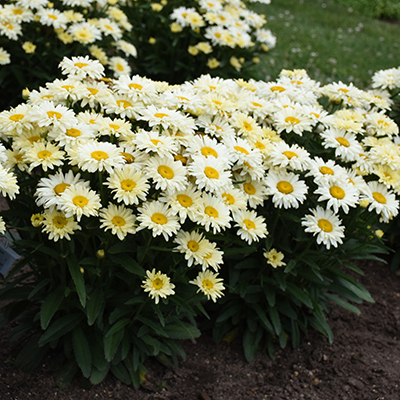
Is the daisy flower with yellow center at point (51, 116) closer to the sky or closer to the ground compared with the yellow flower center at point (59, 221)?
closer to the sky

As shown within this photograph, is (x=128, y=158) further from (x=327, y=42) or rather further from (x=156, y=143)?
(x=327, y=42)

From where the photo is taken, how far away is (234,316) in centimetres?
280

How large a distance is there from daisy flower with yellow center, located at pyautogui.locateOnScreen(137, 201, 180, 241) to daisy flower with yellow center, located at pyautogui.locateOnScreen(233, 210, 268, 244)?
0.38 meters

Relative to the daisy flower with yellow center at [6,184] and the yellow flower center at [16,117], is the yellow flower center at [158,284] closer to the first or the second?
the daisy flower with yellow center at [6,184]

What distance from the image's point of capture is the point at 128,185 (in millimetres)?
1876

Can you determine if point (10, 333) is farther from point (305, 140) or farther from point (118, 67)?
point (118, 67)

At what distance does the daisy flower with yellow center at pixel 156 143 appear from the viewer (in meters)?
1.90

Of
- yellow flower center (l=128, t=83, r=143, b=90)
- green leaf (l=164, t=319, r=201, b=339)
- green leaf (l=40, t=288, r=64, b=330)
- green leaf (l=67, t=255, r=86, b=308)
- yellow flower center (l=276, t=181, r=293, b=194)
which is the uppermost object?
yellow flower center (l=128, t=83, r=143, b=90)

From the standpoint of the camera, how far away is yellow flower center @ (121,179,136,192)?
1.86m

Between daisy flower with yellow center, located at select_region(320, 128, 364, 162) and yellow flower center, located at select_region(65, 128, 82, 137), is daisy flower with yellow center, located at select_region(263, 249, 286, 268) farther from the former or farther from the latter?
yellow flower center, located at select_region(65, 128, 82, 137)

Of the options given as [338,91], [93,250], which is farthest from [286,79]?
[93,250]

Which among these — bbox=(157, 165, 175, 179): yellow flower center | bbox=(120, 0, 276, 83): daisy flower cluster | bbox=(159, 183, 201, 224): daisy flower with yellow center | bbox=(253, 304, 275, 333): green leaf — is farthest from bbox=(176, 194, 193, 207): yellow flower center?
bbox=(120, 0, 276, 83): daisy flower cluster

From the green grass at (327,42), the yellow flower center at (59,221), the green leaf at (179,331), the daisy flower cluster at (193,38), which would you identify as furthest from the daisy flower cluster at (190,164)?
the green grass at (327,42)

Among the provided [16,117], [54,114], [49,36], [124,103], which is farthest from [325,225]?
[49,36]
